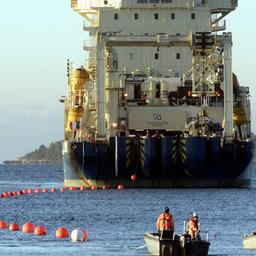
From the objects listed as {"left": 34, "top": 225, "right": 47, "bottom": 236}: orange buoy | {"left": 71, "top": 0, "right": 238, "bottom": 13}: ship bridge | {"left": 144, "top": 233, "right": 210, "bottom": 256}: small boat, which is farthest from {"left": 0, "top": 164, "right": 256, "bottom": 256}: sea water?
{"left": 71, "top": 0, "right": 238, "bottom": 13}: ship bridge

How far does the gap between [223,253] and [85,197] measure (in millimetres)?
37780

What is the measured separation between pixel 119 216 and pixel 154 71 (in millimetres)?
37519

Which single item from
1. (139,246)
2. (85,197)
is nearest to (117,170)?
(85,197)

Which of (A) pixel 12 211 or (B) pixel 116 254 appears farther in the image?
(A) pixel 12 211

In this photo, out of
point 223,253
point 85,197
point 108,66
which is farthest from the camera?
point 108,66

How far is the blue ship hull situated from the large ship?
63 mm

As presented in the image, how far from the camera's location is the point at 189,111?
106 m

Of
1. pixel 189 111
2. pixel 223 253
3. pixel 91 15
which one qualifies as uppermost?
pixel 91 15

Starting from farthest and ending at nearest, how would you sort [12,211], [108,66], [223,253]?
[108,66] → [12,211] → [223,253]

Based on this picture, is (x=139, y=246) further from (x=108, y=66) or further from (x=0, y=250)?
(x=108, y=66)

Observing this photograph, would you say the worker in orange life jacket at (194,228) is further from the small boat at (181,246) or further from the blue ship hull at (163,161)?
the blue ship hull at (163,161)

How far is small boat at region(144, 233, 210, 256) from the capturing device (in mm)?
53438

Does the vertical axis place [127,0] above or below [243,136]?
above

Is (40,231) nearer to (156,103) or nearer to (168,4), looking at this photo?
(156,103)
